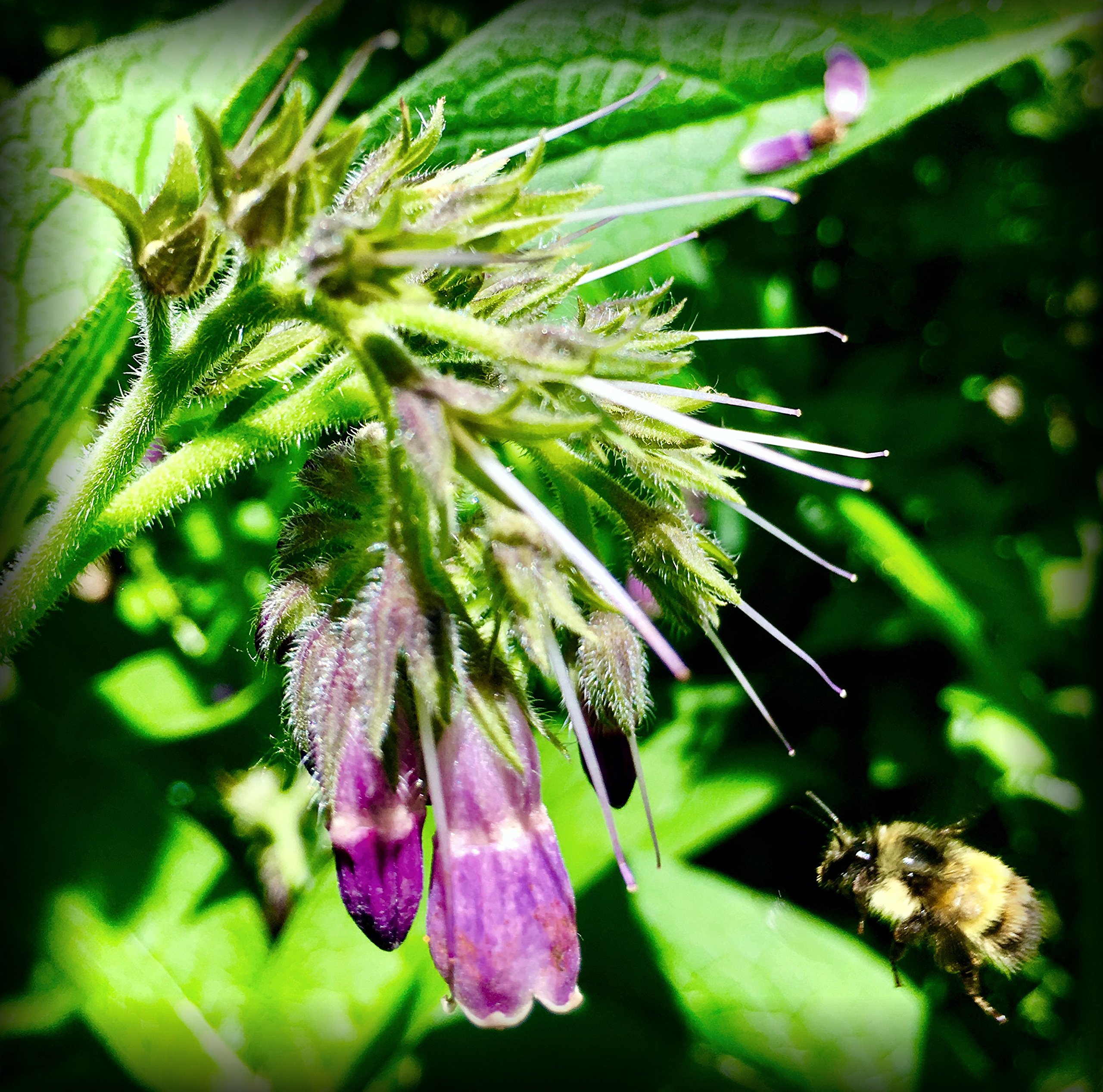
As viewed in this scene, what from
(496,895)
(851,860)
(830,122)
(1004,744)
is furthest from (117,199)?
(1004,744)

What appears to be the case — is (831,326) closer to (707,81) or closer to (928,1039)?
(707,81)

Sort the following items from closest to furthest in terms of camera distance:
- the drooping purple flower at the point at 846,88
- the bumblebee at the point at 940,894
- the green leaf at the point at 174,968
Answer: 1. the green leaf at the point at 174,968
2. the drooping purple flower at the point at 846,88
3. the bumblebee at the point at 940,894

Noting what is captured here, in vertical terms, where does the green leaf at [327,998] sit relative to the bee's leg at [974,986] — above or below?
above

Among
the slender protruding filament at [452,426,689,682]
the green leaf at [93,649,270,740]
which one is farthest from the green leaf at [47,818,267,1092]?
the slender protruding filament at [452,426,689,682]

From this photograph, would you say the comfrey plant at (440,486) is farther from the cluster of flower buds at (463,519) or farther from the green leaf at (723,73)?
the green leaf at (723,73)

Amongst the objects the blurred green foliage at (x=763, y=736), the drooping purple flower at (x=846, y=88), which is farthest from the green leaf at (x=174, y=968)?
the drooping purple flower at (x=846, y=88)

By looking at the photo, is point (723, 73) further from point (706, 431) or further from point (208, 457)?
point (208, 457)

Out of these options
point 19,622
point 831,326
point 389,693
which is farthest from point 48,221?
point 831,326
